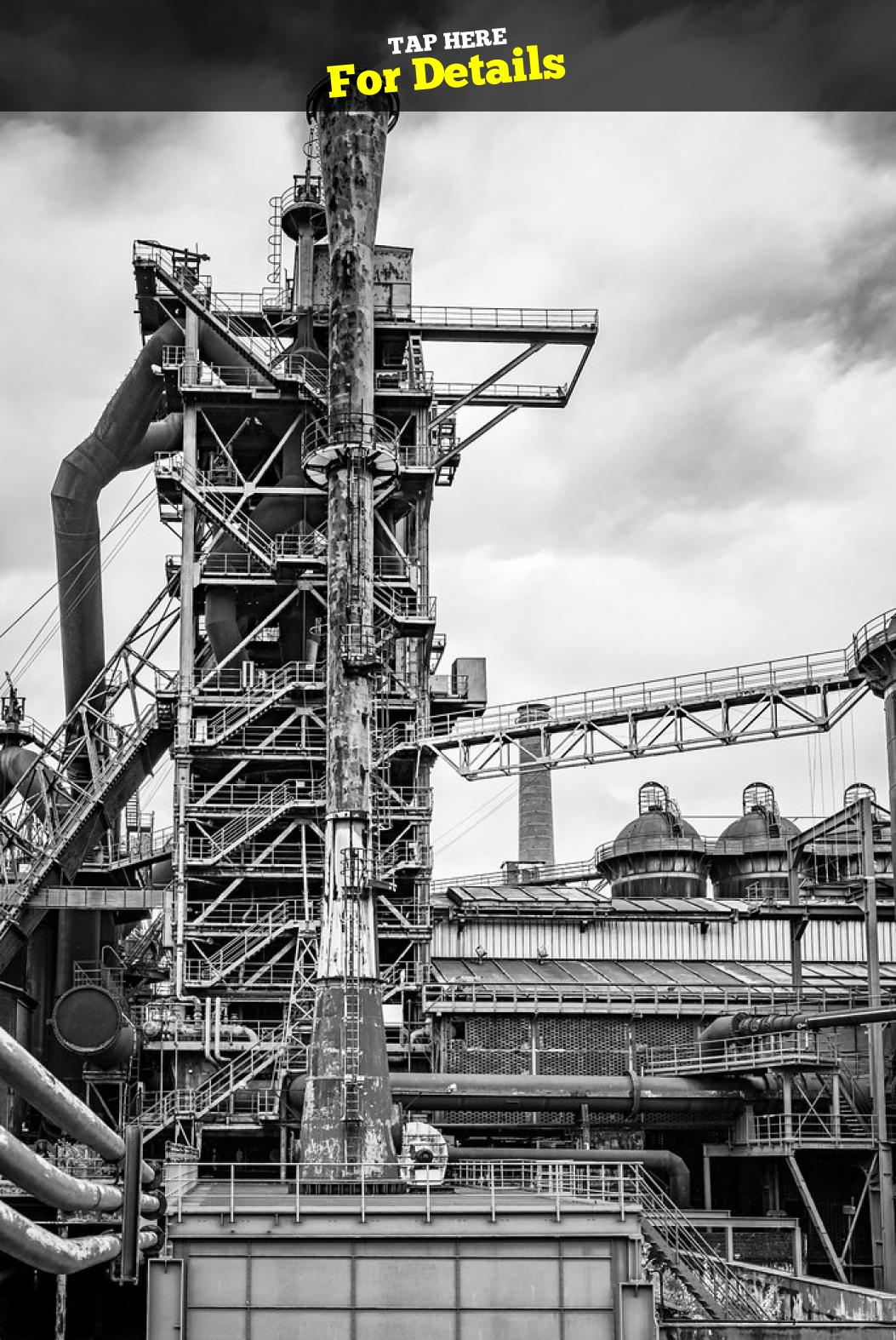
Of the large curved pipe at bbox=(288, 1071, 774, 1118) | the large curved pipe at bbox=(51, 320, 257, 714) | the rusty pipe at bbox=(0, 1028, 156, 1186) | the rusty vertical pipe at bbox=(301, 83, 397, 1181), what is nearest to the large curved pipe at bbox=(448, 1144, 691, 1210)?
the large curved pipe at bbox=(288, 1071, 774, 1118)

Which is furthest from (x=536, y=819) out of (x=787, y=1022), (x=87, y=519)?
(x=787, y=1022)

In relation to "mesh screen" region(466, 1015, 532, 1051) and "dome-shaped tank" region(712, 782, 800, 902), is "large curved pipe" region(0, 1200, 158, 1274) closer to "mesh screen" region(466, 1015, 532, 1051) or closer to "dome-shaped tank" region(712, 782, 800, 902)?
"mesh screen" region(466, 1015, 532, 1051)

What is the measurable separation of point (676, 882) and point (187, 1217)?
39.3 m

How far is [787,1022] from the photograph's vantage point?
1542 inches

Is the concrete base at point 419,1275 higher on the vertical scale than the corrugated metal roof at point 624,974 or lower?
lower

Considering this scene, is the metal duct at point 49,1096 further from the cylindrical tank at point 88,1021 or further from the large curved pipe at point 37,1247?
the cylindrical tank at point 88,1021

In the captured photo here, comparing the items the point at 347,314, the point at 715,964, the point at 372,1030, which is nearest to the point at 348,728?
the point at 372,1030

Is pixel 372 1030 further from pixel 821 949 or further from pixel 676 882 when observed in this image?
pixel 676 882

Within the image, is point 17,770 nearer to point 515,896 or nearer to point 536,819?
point 515,896

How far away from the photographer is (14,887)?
44906 millimetres

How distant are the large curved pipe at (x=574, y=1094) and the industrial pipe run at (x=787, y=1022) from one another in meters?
1.60

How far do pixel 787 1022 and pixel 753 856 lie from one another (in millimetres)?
25026

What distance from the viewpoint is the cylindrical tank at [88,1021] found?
36344mm

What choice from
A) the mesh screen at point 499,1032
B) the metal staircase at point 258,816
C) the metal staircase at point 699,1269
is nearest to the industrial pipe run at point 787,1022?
the mesh screen at point 499,1032
